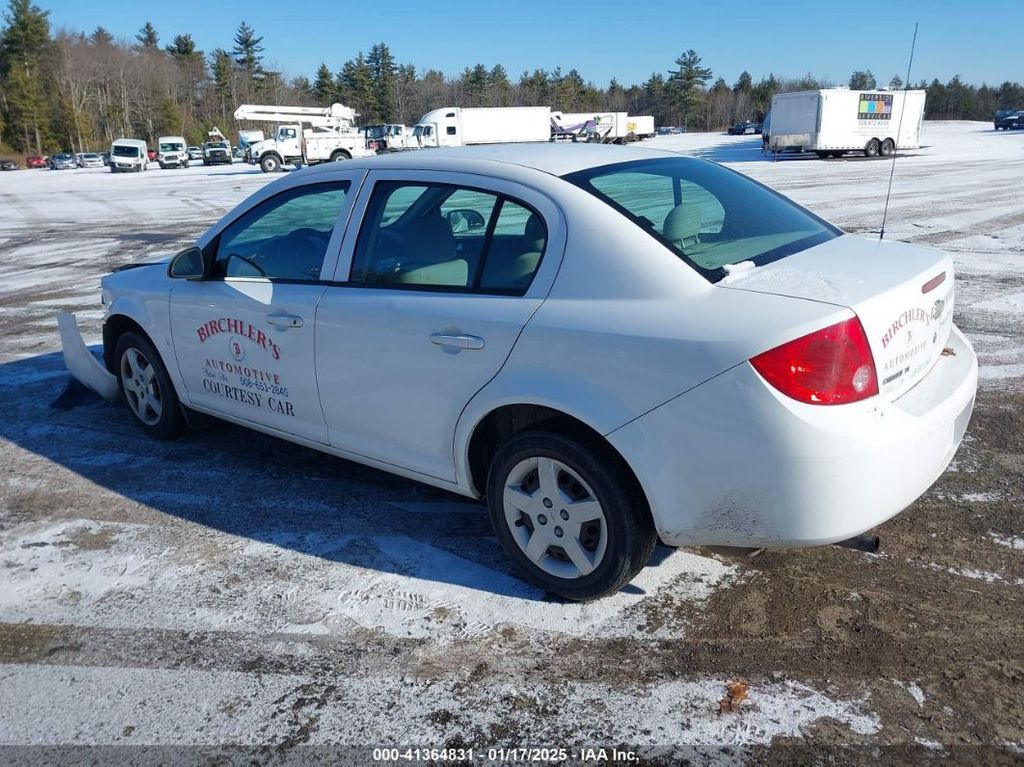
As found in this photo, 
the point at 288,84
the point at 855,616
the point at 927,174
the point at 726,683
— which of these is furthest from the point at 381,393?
the point at 288,84

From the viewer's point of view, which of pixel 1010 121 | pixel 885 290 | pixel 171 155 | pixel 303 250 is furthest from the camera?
pixel 1010 121

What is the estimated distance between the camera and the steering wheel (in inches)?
151

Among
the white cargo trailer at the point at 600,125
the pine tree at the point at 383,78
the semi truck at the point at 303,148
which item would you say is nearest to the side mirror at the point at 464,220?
the semi truck at the point at 303,148

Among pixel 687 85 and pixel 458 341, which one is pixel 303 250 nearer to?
pixel 458 341

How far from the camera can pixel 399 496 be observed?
164 inches

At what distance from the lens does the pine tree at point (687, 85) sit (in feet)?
354

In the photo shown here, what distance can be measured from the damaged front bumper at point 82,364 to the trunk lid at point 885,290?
4.53m

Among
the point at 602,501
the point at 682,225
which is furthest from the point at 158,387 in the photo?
the point at 682,225

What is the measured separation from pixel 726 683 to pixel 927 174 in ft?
80.5

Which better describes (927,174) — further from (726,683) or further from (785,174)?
(726,683)

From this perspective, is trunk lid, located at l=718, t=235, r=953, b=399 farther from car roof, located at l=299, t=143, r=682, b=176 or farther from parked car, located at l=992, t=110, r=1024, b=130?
parked car, located at l=992, t=110, r=1024, b=130

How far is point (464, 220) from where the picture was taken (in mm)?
3527

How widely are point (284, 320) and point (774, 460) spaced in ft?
7.74

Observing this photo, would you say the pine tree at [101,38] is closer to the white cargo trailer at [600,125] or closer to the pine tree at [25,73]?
the pine tree at [25,73]
